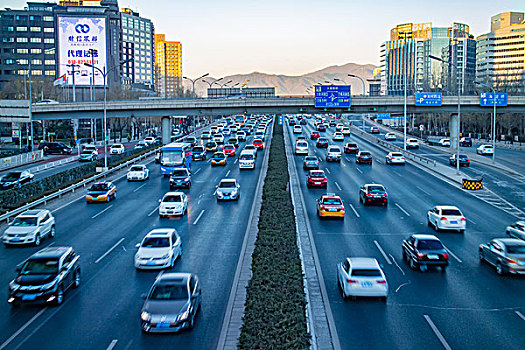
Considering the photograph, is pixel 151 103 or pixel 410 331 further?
pixel 151 103

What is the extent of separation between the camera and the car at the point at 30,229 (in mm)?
25594

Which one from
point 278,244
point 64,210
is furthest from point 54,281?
point 64,210

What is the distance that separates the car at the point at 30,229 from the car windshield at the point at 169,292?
41.3 feet

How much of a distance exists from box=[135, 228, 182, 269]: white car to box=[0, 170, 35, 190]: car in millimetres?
27731

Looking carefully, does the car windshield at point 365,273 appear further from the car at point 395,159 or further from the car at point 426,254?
the car at point 395,159

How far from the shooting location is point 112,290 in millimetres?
19016

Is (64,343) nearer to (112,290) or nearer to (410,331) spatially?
(112,290)

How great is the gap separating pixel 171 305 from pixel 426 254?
1096 centimetres

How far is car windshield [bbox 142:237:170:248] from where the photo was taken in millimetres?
21875

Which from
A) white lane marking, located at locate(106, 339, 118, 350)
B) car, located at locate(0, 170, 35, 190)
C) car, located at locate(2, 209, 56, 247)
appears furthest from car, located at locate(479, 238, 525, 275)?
car, located at locate(0, 170, 35, 190)

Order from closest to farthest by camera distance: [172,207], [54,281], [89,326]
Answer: [89,326] < [54,281] < [172,207]

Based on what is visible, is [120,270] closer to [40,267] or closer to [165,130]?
[40,267]

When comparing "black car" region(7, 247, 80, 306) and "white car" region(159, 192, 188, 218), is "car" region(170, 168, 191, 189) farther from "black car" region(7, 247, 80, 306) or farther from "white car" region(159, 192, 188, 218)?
"black car" region(7, 247, 80, 306)

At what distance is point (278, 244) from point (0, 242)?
14185mm
